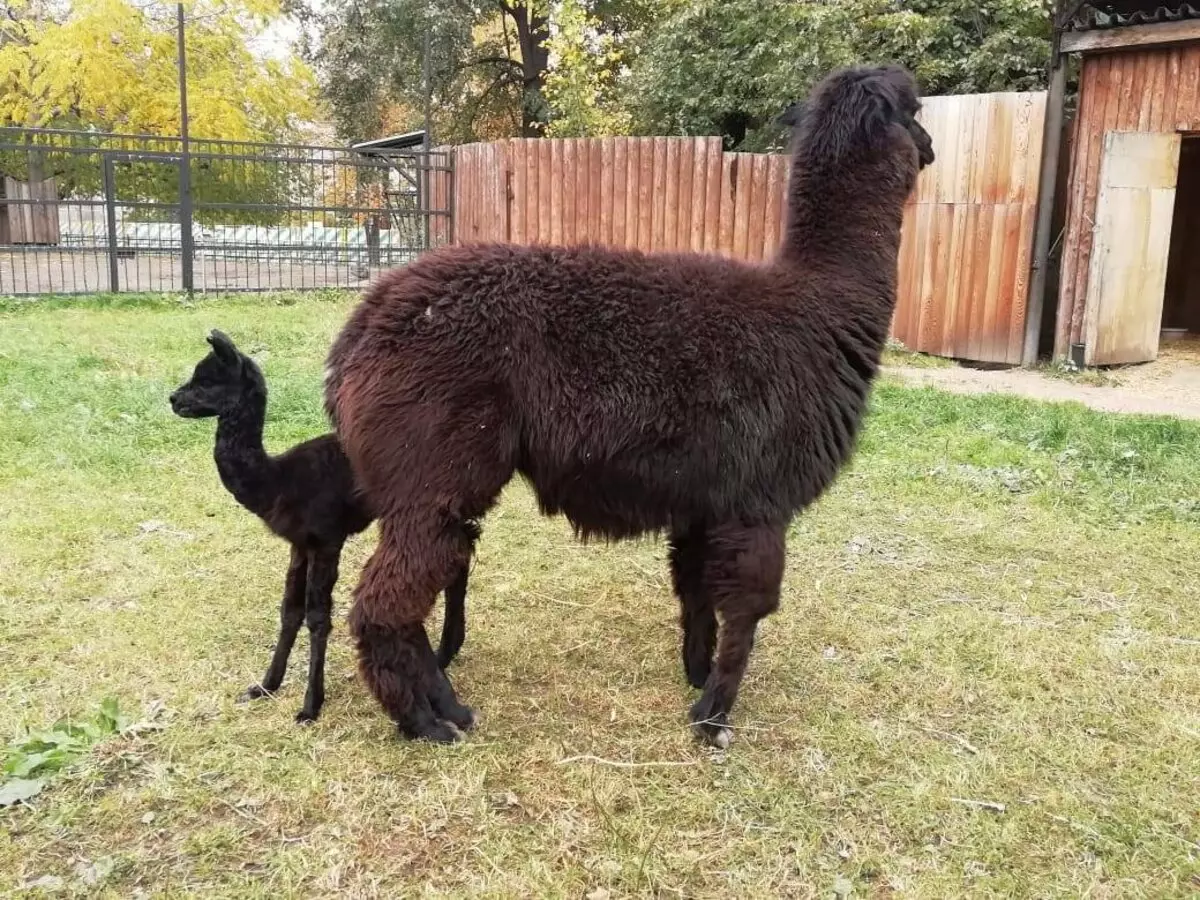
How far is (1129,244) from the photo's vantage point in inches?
402

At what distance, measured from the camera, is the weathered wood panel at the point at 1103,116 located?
9.62 meters

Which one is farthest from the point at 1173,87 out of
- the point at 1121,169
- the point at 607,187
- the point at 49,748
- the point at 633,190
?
the point at 49,748

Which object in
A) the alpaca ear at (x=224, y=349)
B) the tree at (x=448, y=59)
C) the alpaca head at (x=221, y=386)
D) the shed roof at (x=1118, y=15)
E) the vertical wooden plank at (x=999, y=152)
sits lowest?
the alpaca head at (x=221, y=386)

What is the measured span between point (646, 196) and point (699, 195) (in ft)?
2.42

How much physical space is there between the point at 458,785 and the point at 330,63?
93.7ft

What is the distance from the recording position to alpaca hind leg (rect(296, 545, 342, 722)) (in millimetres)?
3447

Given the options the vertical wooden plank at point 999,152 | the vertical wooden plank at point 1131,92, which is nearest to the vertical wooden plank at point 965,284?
the vertical wooden plank at point 999,152

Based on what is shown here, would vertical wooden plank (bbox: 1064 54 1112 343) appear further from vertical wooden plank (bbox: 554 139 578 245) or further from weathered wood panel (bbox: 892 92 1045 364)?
vertical wooden plank (bbox: 554 139 578 245)

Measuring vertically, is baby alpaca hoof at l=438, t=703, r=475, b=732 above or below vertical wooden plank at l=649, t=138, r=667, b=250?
below

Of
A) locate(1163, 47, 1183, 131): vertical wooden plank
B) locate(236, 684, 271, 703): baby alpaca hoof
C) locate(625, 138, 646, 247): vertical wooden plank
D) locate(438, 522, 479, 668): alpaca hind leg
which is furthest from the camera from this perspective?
locate(625, 138, 646, 247): vertical wooden plank

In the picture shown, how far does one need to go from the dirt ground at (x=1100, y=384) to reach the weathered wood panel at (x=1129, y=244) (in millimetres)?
369

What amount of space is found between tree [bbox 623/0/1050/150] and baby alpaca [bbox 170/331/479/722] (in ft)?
33.7

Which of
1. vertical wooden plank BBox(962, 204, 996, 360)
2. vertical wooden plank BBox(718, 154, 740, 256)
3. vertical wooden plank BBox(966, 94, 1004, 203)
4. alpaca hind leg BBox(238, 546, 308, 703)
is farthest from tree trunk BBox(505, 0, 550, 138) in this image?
alpaca hind leg BBox(238, 546, 308, 703)

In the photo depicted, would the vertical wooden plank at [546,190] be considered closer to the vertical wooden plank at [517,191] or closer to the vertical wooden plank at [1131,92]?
the vertical wooden plank at [517,191]
